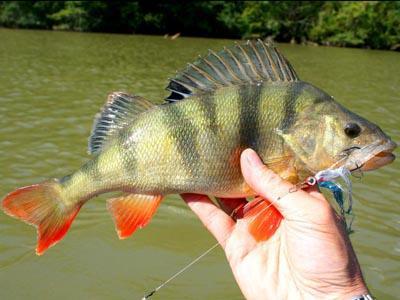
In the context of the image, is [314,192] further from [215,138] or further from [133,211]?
[133,211]

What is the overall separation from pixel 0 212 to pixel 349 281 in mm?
4438

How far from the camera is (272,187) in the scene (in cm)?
299

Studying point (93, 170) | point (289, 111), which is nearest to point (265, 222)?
point (289, 111)

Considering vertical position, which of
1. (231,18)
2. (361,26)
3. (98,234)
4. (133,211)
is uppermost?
(133,211)

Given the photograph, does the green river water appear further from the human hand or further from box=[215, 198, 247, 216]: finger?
the human hand

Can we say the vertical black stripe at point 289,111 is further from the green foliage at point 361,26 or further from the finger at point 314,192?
the green foliage at point 361,26

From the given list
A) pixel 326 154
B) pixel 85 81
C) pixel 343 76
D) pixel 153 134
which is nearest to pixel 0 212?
pixel 153 134

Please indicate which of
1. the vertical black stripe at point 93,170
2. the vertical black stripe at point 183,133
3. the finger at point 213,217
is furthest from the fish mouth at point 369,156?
the vertical black stripe at point 93,170

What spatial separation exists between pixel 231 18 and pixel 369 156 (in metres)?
43.7

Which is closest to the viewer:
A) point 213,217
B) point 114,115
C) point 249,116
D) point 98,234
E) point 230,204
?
point 249,116

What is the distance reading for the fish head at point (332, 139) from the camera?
9.76ft

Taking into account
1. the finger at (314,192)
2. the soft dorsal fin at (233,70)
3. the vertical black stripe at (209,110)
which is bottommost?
the finger at (314,192)

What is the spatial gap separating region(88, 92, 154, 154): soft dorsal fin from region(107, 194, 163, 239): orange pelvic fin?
1.44 feet

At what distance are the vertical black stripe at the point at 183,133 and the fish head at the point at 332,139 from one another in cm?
60
